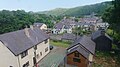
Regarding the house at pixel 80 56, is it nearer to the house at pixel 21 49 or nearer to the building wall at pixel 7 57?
the house at pixel 21 49

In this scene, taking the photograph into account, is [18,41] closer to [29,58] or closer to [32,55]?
[29,58]

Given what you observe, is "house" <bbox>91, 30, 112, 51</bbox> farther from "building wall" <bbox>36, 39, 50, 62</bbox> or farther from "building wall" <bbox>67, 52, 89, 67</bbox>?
"building wall" <bbox>36, 39, 50, 62</bbox>

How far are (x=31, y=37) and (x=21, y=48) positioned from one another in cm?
668

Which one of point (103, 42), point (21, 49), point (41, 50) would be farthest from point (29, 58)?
point (103, 42)

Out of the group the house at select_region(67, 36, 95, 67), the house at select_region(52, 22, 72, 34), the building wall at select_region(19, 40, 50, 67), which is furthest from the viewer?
the house at select_region(52, 22, 72, 34)

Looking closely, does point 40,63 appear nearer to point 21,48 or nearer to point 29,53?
point 29,53

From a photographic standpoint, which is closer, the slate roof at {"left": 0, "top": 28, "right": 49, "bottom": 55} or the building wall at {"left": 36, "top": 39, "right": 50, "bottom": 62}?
the slate roof at {"left": 0, "top": 28, "right": 49, "bottom": 55}

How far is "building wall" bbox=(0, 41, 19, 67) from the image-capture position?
23359mm

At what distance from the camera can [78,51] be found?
91.4 ft

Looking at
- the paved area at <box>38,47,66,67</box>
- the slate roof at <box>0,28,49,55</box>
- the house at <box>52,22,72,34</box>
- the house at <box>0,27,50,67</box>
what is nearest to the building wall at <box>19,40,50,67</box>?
the house at <box>0,27,50,67</box>

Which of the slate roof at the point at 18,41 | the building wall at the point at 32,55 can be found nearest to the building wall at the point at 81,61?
the building wall at the point at 32,55

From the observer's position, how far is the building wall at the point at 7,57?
2336 cm

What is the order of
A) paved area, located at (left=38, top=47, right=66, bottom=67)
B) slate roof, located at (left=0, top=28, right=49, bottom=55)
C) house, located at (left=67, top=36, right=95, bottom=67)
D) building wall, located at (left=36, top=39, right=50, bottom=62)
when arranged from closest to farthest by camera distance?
slate roof, located at (left=0, top=28, right=49, bottom=55) → house, located at (left=67, top=36, right=95, bottom=67) → paved area, located at (left=38, top=47, right=66, bottom=67) → building wall, located at (left=36, top=39, right=50, bottom=62)

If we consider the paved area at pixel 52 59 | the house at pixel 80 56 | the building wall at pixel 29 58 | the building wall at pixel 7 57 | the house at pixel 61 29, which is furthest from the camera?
the house at pixel 61 29
